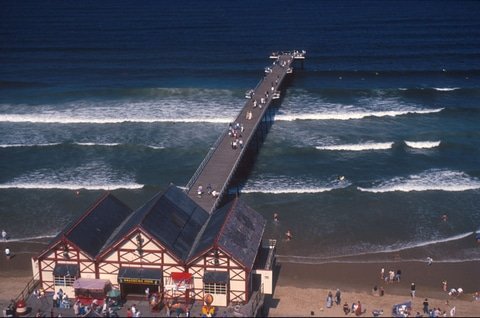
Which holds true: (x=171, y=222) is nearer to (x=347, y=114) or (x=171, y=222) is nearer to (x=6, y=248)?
(x=6, y=248)

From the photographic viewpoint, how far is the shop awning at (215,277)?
2714 cm

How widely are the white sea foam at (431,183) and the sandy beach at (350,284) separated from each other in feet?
31.9

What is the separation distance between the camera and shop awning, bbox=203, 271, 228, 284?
89.0 ft

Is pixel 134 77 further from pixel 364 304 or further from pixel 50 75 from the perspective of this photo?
pixel 364 304

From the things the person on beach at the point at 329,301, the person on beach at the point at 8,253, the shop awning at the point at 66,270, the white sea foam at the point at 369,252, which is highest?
the person on beach at the point at 8,253

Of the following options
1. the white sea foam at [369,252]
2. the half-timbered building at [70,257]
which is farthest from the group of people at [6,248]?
the white sea foam at [369,252]

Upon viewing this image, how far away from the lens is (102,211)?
101 feet

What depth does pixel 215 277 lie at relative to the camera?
27.3 metres

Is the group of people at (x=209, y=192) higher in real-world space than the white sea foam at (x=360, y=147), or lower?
lower

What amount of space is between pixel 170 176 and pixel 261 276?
63.0ft

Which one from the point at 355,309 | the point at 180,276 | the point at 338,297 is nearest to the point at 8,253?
the point at 180,276

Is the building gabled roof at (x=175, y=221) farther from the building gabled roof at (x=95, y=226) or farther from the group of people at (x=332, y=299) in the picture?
the group of people at (x=332, y=299)

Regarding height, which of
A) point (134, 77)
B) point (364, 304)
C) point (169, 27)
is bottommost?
point (364, 304)

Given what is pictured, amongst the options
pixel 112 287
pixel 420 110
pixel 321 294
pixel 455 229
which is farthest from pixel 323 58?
pixel 112 287
